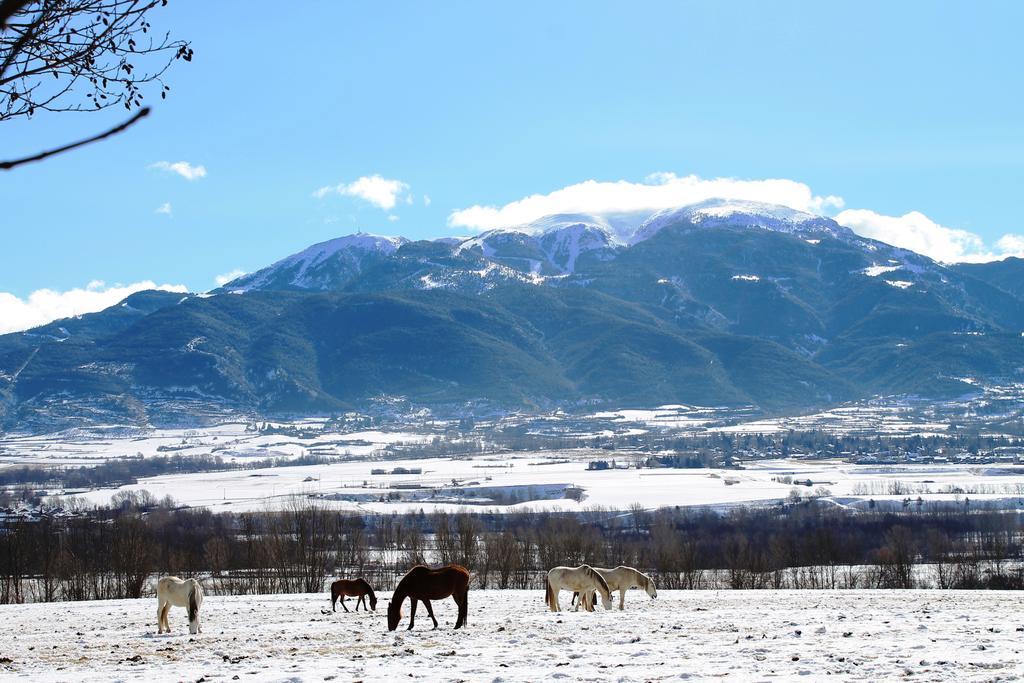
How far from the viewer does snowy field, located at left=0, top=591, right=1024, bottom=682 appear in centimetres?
1294

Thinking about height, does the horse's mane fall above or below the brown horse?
below

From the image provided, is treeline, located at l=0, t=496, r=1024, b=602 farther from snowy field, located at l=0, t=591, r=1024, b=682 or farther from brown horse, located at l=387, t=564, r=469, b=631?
brown horse, located at l=387, t=564, r=469, b=631

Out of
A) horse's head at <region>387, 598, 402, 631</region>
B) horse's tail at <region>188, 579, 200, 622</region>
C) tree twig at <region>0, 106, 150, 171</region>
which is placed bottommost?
horse's head at <region>387, 598, 402, 631</region>

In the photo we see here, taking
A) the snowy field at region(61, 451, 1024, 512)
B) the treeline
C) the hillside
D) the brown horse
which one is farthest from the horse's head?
the snowy field at region(61, 451, 1024, 512)

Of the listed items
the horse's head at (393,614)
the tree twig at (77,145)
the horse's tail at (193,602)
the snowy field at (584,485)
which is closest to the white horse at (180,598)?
→ the horse's tail at (193,602)

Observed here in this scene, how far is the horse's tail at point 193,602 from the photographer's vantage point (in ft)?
67.0

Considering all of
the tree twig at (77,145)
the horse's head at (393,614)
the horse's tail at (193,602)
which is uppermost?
the tree twig at (77,145)

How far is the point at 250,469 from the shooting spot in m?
199

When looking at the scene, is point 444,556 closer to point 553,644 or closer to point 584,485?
point 553,644

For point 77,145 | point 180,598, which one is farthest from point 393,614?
point 77,145

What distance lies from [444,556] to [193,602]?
36.8 m

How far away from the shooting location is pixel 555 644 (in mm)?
16719

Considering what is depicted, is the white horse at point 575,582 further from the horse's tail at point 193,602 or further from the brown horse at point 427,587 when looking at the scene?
the horse's tail at point 193,602

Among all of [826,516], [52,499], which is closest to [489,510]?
[826,516]
